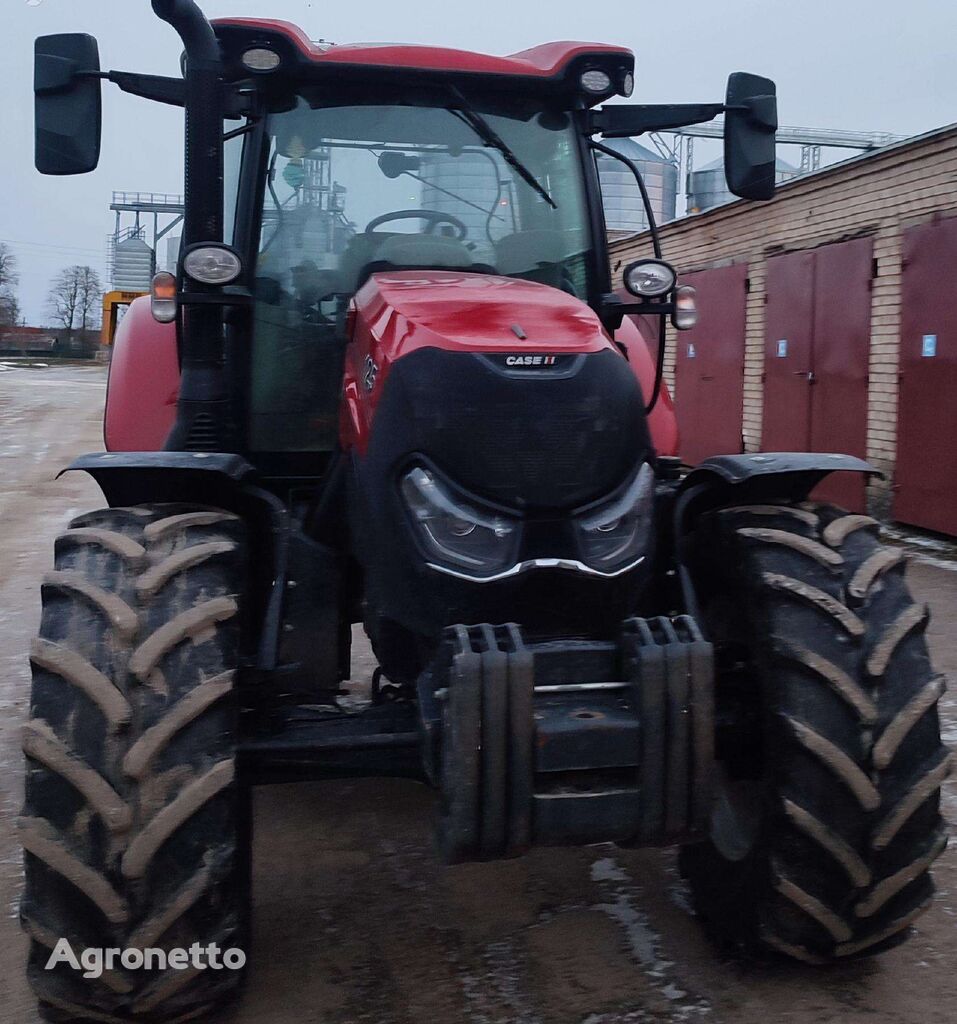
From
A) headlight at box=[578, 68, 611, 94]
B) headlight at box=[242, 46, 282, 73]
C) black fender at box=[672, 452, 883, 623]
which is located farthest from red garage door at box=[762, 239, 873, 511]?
headlight at box=[242, 46, 282, 73]

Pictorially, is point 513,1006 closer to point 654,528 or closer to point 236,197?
point 654,528

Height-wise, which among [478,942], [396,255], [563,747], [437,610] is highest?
[396,255]

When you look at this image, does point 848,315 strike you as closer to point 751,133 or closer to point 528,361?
point 751,133

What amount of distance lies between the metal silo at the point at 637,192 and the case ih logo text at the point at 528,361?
36.0 ft

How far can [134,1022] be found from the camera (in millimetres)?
2670

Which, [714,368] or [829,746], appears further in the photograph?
[714,368]

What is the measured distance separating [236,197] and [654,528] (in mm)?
1930

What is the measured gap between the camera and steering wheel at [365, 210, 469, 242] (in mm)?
4016

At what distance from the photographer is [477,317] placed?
307cm

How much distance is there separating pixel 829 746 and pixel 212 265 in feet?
7.04

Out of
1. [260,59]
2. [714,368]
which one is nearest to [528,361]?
[260,59]

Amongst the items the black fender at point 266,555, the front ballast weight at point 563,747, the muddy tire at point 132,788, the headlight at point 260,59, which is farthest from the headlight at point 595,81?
the muddy tire at point 132,788

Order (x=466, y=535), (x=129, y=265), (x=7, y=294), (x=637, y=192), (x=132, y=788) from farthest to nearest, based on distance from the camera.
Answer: (x=7, y=294)
(x=129, y=265)
(x=637, y=192)
(x=466, y=535)
(x=132, y=788)

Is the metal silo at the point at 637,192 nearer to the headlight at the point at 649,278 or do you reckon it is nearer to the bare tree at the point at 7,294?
the headlight at the point at 649,278
